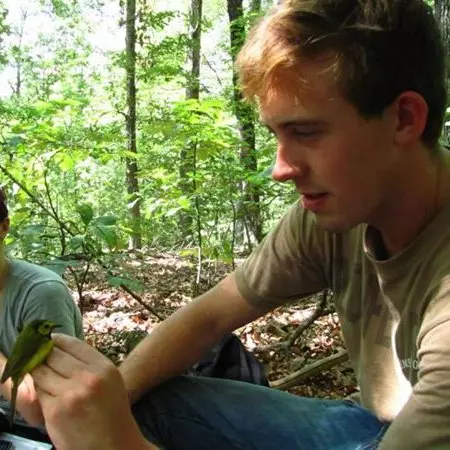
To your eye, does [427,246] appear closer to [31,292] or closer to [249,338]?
[31,292]

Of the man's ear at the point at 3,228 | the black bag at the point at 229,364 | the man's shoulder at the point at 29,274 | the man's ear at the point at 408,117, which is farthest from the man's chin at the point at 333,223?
the man's ear at the point at 3,228

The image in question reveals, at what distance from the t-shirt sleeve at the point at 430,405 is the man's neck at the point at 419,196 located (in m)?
0.30

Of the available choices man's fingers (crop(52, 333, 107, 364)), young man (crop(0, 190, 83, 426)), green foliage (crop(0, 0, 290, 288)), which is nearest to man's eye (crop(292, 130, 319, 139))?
man's fingers (crop(52, 333, 107, 364))

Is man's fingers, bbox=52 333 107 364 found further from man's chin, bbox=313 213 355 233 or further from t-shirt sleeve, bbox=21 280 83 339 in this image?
t-shirt sleeve, bbox=21 280 83 339

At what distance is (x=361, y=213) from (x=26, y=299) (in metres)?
1.46

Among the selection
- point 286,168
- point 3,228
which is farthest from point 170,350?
point 3,228

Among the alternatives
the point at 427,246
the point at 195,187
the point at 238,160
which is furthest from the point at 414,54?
the point at 238,160

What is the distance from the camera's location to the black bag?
6.25 feet

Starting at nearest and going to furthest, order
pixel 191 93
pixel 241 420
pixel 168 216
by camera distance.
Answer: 1. pixel 241 420
2. pixel 168 216
3. pixel 191 93

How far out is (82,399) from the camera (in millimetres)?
999

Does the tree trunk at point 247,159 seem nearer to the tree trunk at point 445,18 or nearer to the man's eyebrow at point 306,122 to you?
the tree trunk at point 445,18

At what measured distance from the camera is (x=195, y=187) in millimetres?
4570

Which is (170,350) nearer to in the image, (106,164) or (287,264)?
(287,264)

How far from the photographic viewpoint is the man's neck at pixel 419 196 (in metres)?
1.30
